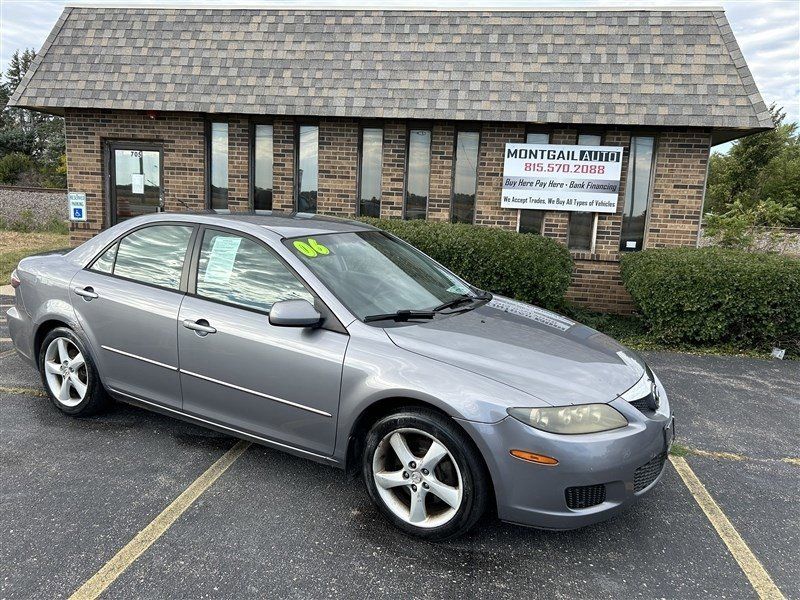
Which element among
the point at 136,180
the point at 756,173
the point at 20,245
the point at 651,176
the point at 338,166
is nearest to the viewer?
the point at 651,176

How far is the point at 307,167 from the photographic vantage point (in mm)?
9250

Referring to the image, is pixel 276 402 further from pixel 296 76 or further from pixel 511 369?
pixel 296 76

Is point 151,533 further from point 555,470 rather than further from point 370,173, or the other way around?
point 370,173

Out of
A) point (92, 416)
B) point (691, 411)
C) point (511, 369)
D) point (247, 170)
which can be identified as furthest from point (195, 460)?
point (247, 170)

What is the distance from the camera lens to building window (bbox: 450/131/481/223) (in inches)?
347

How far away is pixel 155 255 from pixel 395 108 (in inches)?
214

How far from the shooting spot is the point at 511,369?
2744 mm

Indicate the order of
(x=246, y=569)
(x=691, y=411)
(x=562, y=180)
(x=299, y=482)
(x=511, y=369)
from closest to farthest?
(x=246, y=569), (x=511, y=369), (x=299, y=482), (x=691, y=411), (x=562, y=180)

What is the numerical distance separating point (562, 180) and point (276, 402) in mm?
6634

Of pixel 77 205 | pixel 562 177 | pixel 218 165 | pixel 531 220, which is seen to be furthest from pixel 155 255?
pixel 77 205

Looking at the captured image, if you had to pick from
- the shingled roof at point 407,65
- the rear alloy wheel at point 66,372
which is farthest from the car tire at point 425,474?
the shingled roof at point 407,65

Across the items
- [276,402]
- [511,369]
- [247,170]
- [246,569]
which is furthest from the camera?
[247,170]

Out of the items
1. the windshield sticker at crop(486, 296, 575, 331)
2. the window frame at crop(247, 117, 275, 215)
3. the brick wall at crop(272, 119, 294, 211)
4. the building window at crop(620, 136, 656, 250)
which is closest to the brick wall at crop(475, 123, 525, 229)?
the building window at crop(620, 136, 656, 250)

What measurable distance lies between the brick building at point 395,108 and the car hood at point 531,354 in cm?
548
